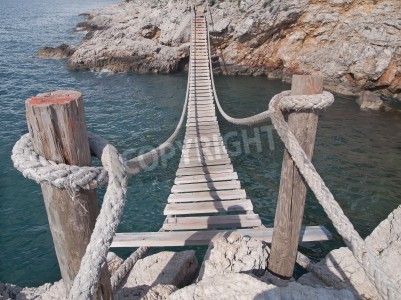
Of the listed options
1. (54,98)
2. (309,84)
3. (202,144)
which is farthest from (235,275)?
(202,144)

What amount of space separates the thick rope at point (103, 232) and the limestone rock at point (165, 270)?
2.15 metres

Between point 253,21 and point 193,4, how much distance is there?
15.5ft

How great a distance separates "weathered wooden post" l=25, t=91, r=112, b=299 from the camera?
1399mm

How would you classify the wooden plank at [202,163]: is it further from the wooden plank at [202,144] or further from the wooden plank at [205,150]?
the wooden plank at [202,144]

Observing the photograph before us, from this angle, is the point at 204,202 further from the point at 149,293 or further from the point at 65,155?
the point at 65,155

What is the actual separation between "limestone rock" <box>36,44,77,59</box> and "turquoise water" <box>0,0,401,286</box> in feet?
9.10

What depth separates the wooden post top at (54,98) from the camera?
4.58 ft

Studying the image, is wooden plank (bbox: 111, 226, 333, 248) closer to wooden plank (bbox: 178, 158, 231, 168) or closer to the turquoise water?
the turquoise water

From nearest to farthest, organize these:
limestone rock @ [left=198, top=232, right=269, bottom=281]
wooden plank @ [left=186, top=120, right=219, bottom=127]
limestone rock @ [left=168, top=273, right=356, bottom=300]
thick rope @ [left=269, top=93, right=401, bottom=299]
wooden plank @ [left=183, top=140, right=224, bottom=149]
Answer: thick rope @ [left=269, top=93, right=401, bottom=299]
limestone rock @ [left=168, top=273, right=356, bottom=300]
limestone rock @ [left=198, top=232, right=269, bottom=281]
wooden plank @ [left=183, top=140, right=224, bottom=149]
wooden plank @ [left=186, top=120, right=219, bottom=127]

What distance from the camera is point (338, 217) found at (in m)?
1.97

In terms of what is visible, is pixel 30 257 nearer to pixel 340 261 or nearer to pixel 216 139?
pixel 216 139

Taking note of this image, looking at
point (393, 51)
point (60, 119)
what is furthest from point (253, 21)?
point (60, 119)

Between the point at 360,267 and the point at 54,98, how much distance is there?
3.82 meters

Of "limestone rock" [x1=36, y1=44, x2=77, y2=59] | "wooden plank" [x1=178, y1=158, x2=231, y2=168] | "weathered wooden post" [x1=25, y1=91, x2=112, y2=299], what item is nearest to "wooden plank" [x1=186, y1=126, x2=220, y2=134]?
"wooden plank" [x1=178, y1=158, x2=231, y2=168]
